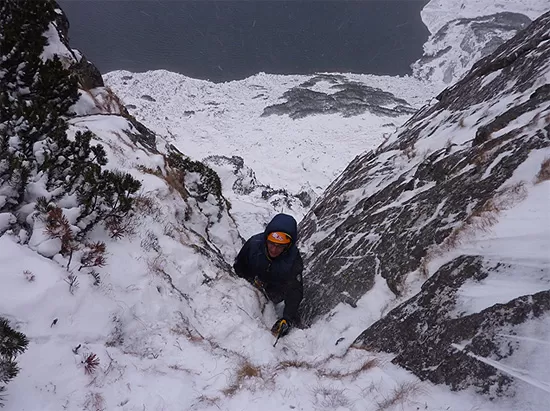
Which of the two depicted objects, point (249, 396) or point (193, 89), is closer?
point (249, 396)

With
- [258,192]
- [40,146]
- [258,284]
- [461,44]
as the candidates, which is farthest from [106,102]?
[461,44]

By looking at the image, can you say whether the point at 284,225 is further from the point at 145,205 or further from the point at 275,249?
the point at 145,205

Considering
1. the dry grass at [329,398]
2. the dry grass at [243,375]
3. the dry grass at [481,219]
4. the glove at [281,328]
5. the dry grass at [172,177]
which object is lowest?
the dry grass at [329,398]

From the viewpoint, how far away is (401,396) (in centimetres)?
330

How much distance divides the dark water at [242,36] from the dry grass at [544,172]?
168ft

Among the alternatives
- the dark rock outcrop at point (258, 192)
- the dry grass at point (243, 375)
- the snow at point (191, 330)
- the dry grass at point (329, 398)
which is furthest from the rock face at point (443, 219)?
the dark rock outcrop at point (258, 192)

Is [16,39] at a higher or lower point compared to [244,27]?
lower

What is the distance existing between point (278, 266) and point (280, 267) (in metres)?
0.03

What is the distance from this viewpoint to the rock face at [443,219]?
3342mm

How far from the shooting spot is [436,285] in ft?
13.0

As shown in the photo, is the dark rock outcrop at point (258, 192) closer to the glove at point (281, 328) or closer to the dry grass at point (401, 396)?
the glove at point (281, 328)

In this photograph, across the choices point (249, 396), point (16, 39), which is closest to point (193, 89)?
point (16, 39)

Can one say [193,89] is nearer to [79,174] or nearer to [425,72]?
[425,72]

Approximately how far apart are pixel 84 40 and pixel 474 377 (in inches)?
2399
